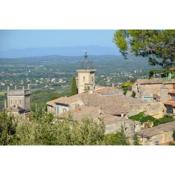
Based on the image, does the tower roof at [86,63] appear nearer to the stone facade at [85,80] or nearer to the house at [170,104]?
the stone facade at [85,80]

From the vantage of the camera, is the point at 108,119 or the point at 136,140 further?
the point at 108,119

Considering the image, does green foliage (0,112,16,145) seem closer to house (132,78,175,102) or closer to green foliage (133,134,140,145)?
green foliage (133,134,140,145)

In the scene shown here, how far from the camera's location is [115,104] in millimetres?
7891

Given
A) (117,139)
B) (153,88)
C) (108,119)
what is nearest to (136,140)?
(117,139)

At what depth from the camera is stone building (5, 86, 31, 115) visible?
25.0 ft

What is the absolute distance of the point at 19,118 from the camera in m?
7.50

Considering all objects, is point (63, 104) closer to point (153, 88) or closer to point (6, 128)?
point (6, 128)

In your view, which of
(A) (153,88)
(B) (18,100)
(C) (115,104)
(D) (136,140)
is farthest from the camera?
(A) (153,88)

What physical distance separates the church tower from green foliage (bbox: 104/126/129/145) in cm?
84

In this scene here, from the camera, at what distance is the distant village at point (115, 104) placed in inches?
297

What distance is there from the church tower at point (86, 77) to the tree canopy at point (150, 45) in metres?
0.51

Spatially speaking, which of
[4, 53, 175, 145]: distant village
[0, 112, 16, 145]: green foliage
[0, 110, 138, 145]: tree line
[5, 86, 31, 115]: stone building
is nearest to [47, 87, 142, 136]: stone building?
[4, 53, 175, 145]: distant village

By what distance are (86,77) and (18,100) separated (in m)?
1.04
